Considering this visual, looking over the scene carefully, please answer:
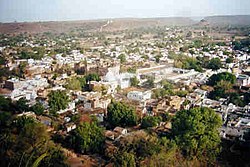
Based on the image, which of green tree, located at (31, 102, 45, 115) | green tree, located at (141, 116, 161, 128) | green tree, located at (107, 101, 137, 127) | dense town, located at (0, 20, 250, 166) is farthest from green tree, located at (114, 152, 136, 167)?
green tree, located at (31, 102, 45, 115)

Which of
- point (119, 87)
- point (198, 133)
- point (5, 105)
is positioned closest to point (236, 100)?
point (198, 133)

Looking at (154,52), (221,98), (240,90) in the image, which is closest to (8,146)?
(221,98)

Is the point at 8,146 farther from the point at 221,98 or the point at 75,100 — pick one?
the point at 221,98

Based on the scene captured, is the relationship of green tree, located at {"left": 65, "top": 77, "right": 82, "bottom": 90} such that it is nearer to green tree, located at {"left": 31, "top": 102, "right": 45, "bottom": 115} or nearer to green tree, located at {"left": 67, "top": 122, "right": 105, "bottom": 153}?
green tree, located at {"left": 31, "top": 102, "right": 45, "bottom": 115}

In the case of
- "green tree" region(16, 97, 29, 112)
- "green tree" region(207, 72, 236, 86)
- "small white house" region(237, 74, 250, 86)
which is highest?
"green tree" region(16, 97, 29, 112)

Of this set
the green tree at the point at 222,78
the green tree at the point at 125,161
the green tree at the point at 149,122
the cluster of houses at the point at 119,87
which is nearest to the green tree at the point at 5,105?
the cluster of houses at the point at 119,87

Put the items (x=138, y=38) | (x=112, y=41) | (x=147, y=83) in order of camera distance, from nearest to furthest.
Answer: (x=147, y=83)
(x=112, y=41)
(x=138, y=38)
